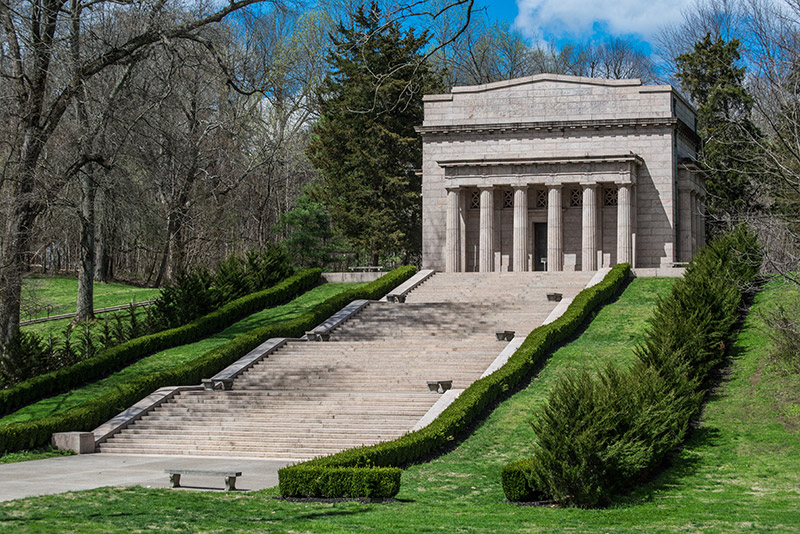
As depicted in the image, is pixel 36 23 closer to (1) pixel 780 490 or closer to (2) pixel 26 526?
(2) pixel 26 526

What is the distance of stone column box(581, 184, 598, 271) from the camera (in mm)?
44500

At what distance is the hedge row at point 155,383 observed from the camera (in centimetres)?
2267

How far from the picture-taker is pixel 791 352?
24281 mm

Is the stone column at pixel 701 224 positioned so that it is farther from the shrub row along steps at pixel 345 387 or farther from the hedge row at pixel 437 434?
the hedge row at pixel 437 434

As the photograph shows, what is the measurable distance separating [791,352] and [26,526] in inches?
746

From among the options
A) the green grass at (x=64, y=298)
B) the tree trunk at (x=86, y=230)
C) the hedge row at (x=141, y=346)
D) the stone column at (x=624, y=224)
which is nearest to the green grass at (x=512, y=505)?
the hedge row at (x=141, y=346)

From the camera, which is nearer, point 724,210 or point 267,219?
point 724,210

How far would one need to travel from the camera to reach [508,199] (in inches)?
1917

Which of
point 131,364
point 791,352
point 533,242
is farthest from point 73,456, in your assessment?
point 533,242

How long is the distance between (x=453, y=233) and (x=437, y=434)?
87.9 feet

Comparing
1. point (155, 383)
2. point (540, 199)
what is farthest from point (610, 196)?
point (155, 383)

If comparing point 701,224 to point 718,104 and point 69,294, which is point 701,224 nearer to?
point 718,104

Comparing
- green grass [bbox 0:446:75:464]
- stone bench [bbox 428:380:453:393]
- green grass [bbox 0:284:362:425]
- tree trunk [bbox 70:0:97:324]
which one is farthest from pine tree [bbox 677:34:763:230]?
green grass [bbox 0:446:75:464]

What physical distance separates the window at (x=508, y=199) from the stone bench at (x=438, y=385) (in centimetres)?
2461
